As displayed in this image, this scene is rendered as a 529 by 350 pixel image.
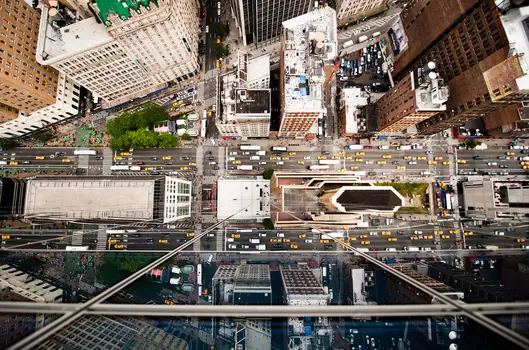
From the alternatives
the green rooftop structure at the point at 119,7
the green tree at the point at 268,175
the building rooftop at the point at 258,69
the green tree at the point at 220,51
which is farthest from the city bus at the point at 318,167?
the green rooftop structure at the point at 119,7

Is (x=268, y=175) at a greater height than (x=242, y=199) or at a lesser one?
greater

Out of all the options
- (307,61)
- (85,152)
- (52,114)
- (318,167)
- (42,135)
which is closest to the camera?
(307,61)

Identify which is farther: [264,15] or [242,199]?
[242,199]

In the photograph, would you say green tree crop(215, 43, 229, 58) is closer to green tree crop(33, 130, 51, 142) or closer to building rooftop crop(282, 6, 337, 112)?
building rooftop crop(282, 6, 337, 112)

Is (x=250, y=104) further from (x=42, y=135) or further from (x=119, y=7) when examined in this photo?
(x=42, y=135)

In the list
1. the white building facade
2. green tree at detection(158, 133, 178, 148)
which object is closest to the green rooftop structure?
the white building facade

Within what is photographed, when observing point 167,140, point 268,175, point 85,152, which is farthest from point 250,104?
point 85,152

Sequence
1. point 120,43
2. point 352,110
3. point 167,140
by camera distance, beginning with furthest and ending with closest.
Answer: point 352,110, point 167,140, point 120,43

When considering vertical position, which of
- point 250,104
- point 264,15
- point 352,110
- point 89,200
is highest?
point 264,15
